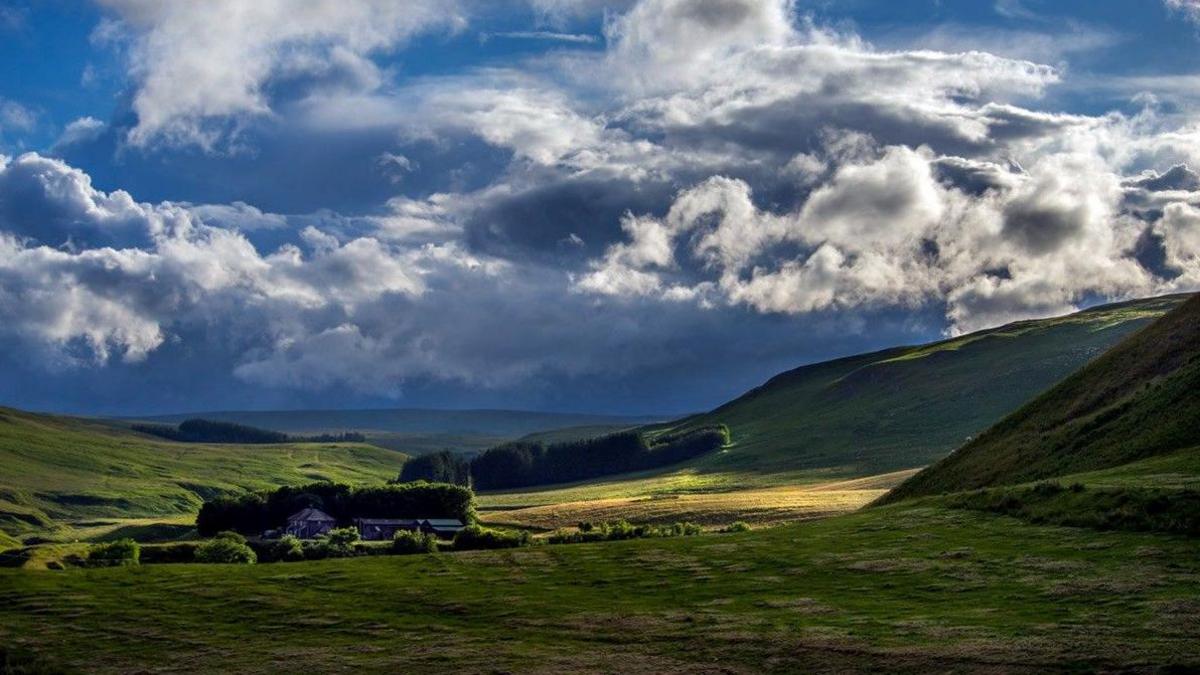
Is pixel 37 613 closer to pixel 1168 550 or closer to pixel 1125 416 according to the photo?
pixel 1168 550

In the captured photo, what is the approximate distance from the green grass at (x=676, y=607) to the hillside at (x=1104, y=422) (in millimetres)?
21527

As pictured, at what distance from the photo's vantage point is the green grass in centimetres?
5019


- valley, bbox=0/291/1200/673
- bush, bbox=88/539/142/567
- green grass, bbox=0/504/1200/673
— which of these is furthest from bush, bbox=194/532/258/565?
valley, bbox=0/291/1200/673

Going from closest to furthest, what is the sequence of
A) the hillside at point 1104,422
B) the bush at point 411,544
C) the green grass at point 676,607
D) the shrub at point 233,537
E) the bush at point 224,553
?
the green grass at point 676,607
the hillside at point 1104,422
the bush at point 411,544
the bush at point 224,553
the shrub at point 233,537

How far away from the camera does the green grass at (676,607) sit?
50.2 meters

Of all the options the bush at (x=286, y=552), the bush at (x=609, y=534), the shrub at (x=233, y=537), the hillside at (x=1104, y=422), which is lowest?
the shrub at (x=233, y=537)

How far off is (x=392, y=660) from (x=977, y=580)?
99.1 ft

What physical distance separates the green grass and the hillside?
70.6 ft

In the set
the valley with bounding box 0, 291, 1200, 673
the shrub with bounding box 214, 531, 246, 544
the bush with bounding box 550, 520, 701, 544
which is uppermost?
the valley with bounding box 0, 291, 1200, 673

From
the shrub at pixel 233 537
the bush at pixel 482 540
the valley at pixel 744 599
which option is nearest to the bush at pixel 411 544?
the bush at pixel 482 540

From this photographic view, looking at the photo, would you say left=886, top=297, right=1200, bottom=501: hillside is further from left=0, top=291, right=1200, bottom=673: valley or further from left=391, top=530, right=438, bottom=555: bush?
left=391, top=530, right=438, bottom=555: bush

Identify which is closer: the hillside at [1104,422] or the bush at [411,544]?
the hillside at [1104,422]

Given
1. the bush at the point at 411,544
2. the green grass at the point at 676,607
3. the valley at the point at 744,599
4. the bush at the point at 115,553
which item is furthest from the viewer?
the bush at the point at 115,553

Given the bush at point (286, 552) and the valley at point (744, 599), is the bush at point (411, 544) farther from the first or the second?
the valley at point (744, 599)
